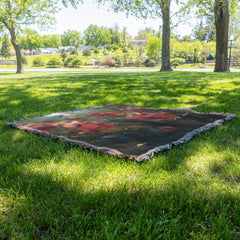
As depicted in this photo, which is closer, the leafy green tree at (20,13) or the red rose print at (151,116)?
the red rose print at (151,116)

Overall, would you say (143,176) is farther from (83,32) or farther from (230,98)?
(83,32)

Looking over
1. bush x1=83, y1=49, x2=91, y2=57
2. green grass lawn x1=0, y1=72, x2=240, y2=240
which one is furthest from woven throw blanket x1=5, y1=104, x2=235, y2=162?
bush x1=83, y1=49, x2=91, y2=57

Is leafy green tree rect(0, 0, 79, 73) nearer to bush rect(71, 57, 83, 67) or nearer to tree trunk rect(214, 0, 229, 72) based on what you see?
tree trunk rect(214, 0, 229, 72)

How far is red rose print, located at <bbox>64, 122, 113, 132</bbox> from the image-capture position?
→ 3.20m

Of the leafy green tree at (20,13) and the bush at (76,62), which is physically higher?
the leafy green tree at (20,13)

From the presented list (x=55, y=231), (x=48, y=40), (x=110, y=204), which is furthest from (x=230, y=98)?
(x=48, y=40)

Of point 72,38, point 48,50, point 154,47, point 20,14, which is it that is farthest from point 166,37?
point 48,50

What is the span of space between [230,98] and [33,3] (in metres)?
18.8

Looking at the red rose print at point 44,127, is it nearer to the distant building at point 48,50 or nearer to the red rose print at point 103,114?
the red rose print at point 103,114

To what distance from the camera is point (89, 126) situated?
11.0ft

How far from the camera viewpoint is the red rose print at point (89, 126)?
3201mm

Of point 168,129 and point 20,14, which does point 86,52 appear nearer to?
point 20,14

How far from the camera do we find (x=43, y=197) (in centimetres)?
167

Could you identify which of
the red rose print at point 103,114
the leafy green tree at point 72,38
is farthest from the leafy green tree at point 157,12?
the leafy green tree at point 72,38
